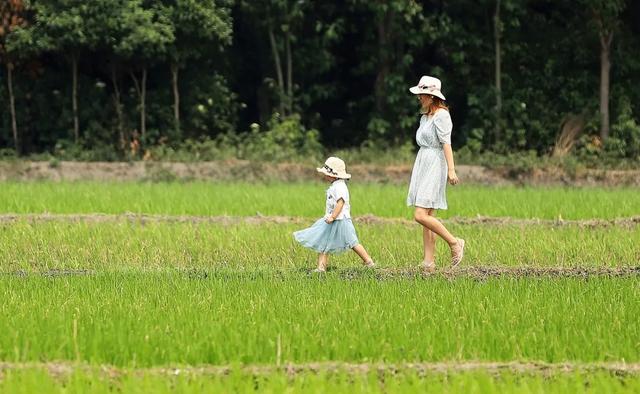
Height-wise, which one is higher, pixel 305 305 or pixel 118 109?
pixel 118 109

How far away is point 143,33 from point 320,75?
4236 mm

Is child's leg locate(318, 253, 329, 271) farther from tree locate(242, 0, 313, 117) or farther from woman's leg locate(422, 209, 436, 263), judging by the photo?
tree locate(242, 0, 313, 117)

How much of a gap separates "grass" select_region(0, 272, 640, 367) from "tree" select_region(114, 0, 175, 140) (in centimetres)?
1211

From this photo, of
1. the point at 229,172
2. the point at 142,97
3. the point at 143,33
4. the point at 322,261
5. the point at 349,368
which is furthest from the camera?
the point at 142,97

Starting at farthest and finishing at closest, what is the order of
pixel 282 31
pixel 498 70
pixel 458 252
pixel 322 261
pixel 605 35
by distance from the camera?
1. pixel 282 31
2. pixel 498 70
3. pixel 605 35
4. pixel 458 252
5. pixel 322 261

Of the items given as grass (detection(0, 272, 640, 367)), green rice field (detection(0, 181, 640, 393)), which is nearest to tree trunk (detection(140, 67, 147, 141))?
green rice field (detection(0, 181, 640, 393))

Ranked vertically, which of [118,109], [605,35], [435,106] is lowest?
[118,109]

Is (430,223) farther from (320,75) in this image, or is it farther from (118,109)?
(320,75)

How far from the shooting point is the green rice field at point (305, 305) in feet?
23.6

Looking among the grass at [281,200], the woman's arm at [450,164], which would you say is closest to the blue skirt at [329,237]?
the woman's arm at [450,164]

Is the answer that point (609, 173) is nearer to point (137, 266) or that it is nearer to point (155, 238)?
point (155, 238)

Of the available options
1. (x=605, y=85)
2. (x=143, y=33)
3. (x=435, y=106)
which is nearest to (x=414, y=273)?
(x=435, y=106)

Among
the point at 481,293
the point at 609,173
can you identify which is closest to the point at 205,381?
the point at 481,293

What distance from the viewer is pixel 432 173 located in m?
11.6
